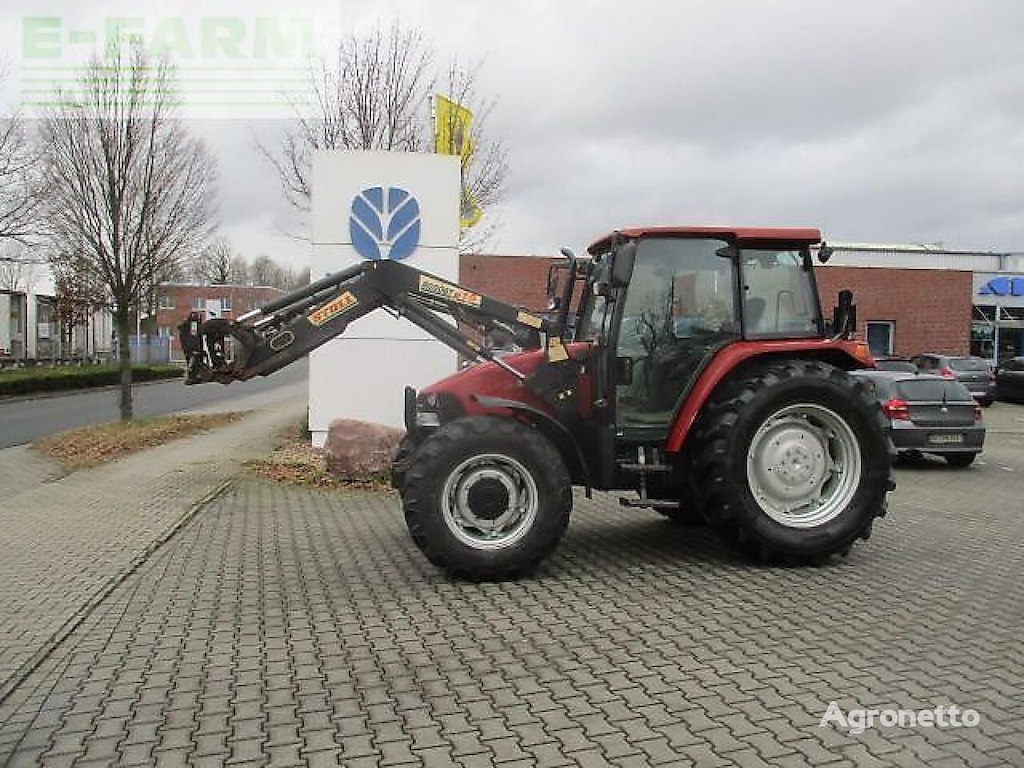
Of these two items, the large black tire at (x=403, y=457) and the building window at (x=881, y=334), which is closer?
the large black tire at (x=403, y=457)

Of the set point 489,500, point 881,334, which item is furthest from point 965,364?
point 489,500

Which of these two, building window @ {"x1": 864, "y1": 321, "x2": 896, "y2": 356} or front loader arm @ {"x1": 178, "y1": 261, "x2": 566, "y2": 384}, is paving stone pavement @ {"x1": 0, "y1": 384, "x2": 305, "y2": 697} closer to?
front loader arm @ {"x1": 178, "y1": 261, "x2": 566, "y2": 384}

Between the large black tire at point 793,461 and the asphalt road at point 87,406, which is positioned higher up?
the large black tire at point 793,461

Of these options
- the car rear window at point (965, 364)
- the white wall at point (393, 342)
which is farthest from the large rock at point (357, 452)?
the car rear window at point (965, 364)

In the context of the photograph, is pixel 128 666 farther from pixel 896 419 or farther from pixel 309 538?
pixel 896 419

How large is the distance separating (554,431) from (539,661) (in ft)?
7.30

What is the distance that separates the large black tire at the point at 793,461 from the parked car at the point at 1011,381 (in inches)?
1008

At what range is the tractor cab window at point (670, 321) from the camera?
683 cm

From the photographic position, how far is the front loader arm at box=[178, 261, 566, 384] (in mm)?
6621

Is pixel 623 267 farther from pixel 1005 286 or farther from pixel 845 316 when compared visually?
pixel 1005 286

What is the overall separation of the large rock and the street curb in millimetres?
1897

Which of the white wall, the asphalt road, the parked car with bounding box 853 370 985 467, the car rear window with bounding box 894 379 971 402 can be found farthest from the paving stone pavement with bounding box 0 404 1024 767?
the asphalt road

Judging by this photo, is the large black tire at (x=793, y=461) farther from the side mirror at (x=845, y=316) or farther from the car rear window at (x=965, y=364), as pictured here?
the car rear window at (x=965, y=364)

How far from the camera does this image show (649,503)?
669cm
